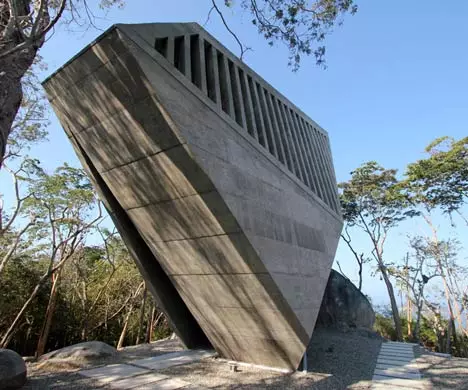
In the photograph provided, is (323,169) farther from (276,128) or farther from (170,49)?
(170,49)

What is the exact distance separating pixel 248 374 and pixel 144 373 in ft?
6.28

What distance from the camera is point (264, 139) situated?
6172mm

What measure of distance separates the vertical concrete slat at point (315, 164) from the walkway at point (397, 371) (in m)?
4.21

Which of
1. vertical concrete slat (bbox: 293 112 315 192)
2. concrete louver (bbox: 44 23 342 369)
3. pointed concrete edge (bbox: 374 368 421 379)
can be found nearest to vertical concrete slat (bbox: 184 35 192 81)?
concrete louver (bbox: 44 23 342 369)

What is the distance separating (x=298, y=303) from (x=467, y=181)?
43.3 ft

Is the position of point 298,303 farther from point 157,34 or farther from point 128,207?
point 157,34

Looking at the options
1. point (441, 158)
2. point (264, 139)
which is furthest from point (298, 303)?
point (441, 158)

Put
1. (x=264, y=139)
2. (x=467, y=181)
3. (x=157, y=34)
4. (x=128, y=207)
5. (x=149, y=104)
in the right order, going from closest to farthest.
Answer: (x=149, y=104), (x=157, y=34), (x=128, y=207), (x=264, y=139), (x=467, y=181)

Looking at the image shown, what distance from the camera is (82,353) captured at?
6.79 metres

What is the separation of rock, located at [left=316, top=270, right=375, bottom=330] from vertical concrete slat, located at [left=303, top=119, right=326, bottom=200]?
6155mm

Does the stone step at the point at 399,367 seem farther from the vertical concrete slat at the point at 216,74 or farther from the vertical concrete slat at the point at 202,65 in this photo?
the vertical concrete slat at the point at 202,65

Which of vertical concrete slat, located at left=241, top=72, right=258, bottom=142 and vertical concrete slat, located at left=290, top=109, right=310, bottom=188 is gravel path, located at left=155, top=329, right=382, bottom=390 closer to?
vertical concrete slat, located at left=290, top=109, right=310, bottom=188

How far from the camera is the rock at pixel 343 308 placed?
41.6 ft

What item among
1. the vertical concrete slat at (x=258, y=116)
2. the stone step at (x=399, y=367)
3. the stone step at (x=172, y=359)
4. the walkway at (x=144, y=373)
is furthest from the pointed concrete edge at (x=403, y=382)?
the vertical concrete slat at (x=258, y=116)
